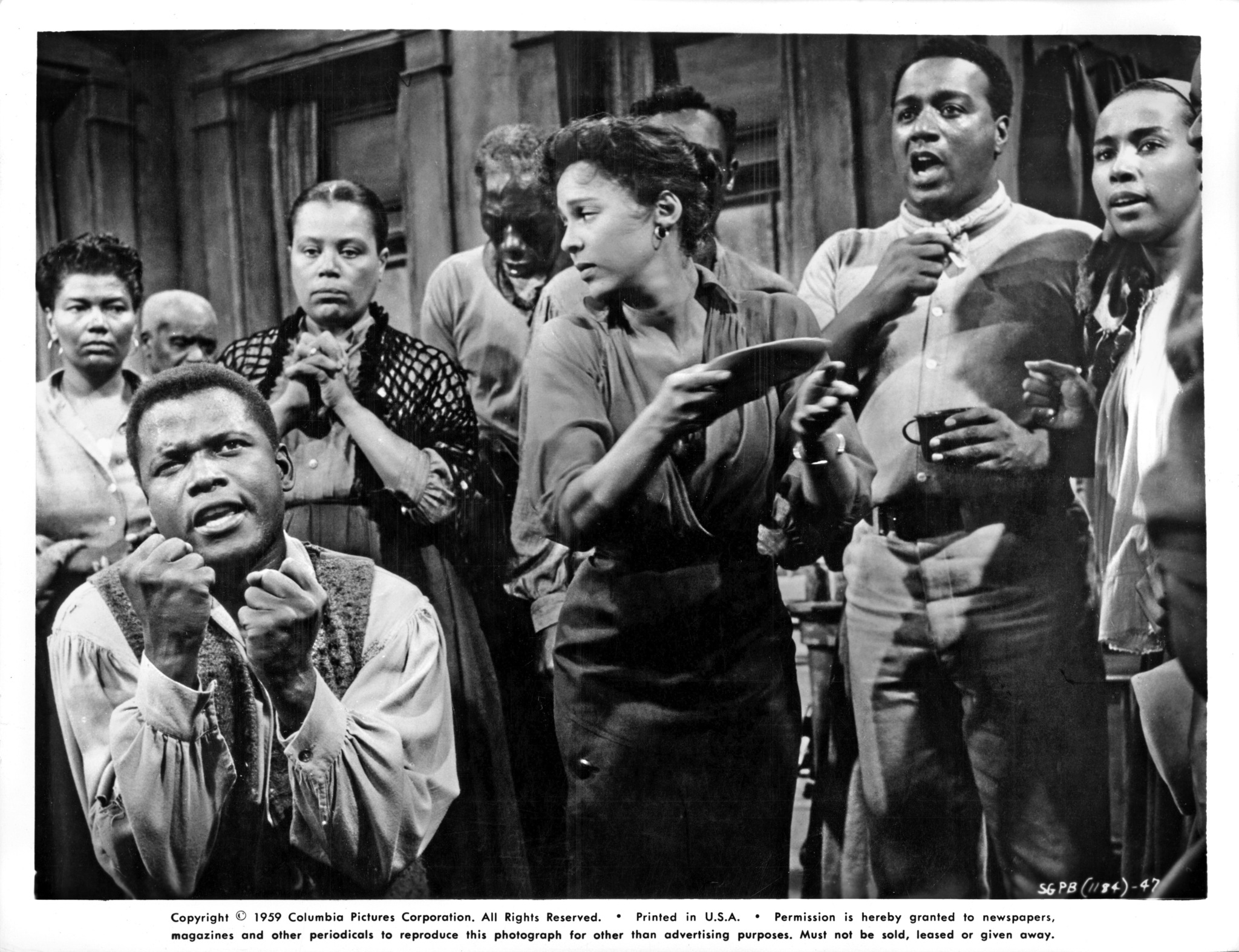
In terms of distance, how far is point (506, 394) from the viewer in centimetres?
380

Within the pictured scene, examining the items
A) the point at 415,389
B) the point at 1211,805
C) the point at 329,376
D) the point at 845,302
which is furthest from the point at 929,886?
the point at 329,376

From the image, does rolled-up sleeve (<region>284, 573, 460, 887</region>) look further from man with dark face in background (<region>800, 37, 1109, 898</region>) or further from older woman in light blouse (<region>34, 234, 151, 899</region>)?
man with dark face in background (<region>800, 37, 1109, 898</region>)

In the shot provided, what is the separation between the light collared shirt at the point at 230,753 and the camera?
371 centimetres

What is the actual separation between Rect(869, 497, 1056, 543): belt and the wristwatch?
0.72ft

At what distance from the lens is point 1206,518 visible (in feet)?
12.6

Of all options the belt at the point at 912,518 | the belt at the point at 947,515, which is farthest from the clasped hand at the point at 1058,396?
the belt at the point at 912,518

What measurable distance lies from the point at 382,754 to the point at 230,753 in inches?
19.0

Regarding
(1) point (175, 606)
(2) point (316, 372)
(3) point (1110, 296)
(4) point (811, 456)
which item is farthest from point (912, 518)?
Result: (1) point (175, 606)

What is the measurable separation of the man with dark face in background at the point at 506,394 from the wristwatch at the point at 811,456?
892 millimetres

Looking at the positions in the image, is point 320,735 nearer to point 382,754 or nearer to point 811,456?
point 382,754

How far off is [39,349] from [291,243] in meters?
0.89

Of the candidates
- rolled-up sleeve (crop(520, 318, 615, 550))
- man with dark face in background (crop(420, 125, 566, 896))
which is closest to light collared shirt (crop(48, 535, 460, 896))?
man with dark face in background (crop(420, 125, 566, 896))

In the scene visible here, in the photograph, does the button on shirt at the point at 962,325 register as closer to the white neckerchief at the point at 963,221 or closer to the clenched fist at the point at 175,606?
the white neckerchief at the point at 963,221
